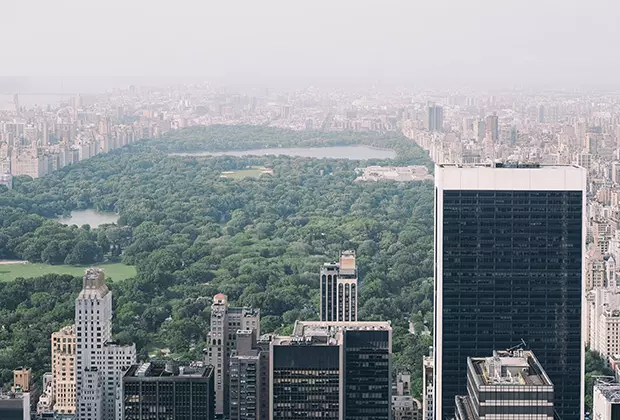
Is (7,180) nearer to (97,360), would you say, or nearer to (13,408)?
(97,360)

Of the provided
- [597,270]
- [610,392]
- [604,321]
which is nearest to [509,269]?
[610,392]

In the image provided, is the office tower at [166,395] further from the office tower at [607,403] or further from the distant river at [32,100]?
the distant river at [32,100]

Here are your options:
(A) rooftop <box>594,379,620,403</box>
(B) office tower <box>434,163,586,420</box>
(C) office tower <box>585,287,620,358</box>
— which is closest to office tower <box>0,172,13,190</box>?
(C) office tower <box>585,287,620,358</box>

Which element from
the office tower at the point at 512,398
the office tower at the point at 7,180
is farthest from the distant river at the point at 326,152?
the office tower at the point at 512,398

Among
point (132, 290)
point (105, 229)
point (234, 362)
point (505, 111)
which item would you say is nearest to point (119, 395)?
point (234, 362)

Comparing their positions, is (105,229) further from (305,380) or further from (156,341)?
(305,380)

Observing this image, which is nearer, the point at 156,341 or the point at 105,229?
the point at 156,341
